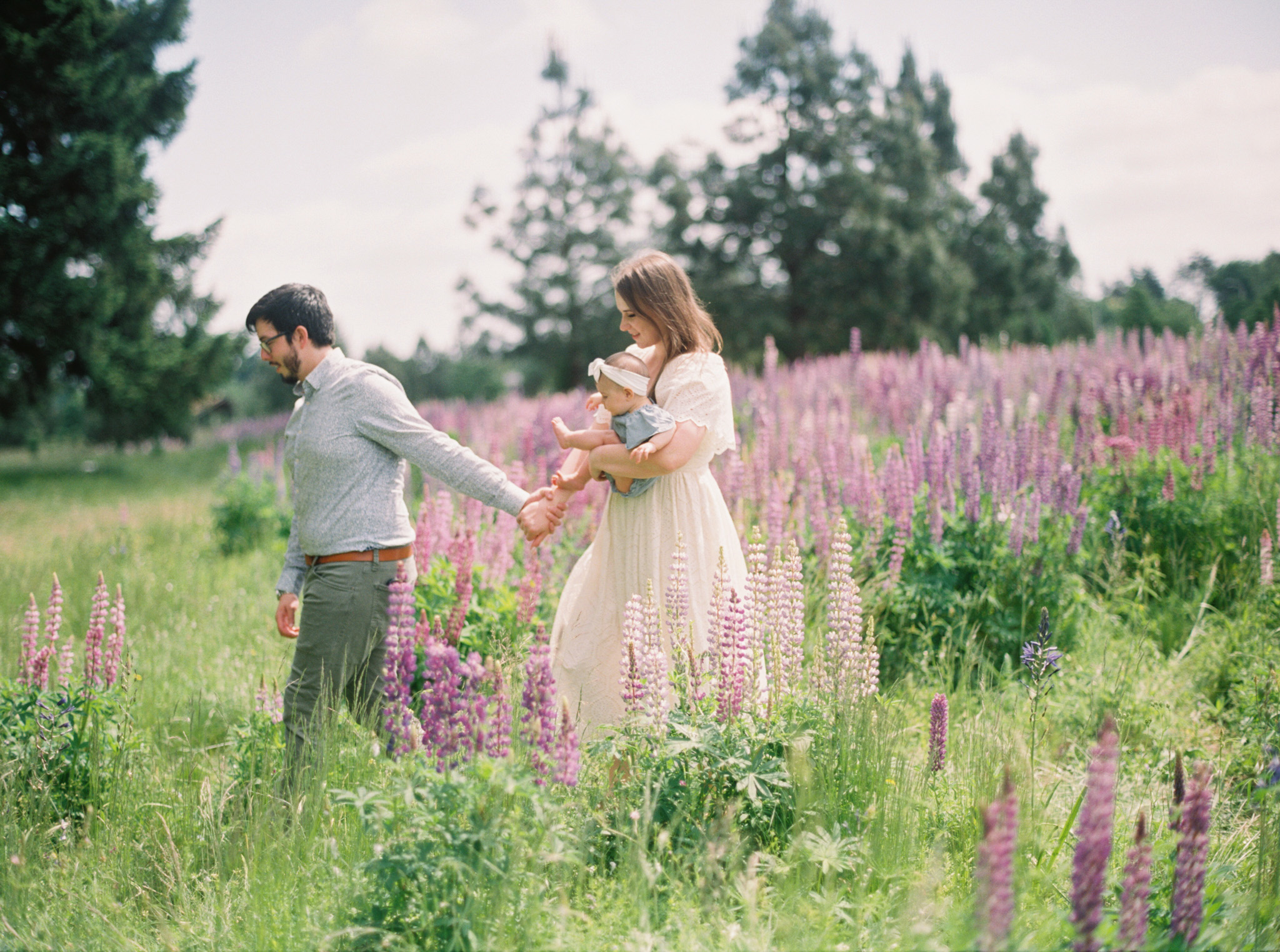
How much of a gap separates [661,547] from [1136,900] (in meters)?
1.91

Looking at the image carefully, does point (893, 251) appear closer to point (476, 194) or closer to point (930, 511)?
point (476, 194)

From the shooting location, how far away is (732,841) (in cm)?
228

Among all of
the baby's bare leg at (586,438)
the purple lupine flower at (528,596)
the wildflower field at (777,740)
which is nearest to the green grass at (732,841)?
the wildflower field at (777,740)

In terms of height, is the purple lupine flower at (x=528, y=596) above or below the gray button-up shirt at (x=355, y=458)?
below

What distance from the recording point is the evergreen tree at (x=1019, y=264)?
34156 mm

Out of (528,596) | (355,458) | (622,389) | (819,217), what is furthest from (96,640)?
(819,217)

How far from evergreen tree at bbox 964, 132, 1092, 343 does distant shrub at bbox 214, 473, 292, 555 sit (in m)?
27.8

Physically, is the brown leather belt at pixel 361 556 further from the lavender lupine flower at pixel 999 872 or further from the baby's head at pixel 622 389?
the lavender lupine flower at pixel 999 872

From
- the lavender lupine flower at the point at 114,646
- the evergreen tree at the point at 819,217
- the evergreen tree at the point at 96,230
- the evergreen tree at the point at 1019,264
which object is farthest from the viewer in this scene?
the evergreen tree at the point at 1019,264

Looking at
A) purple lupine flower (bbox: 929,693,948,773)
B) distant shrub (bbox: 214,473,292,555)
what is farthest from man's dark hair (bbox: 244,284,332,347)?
distant shrub (bbox: 214,473,292,555)

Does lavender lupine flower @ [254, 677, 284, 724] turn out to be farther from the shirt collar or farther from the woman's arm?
the woman's arm

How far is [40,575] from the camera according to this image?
683 cm

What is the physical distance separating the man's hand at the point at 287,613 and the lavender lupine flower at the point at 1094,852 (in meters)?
2.97

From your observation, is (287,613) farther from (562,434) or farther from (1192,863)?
(1192,863)
